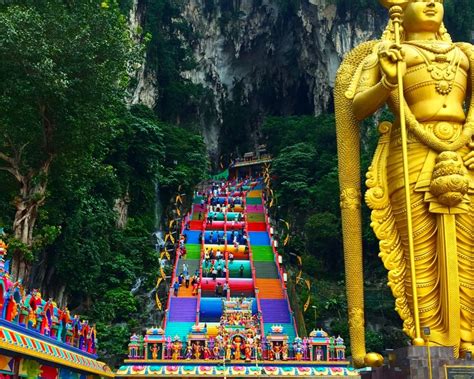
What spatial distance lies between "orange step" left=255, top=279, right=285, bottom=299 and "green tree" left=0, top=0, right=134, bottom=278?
27.0ft

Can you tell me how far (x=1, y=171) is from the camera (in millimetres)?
11234

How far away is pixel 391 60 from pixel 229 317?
9037 millimetres

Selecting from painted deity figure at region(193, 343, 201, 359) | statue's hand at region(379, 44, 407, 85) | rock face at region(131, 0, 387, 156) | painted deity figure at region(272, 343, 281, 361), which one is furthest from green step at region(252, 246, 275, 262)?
statue's hand at region(379, 44, 407, 85)

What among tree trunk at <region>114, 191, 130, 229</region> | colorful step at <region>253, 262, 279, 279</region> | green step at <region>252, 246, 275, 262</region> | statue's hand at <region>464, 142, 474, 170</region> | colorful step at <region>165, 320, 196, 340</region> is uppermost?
tree trunk at <region>114, 191, 130, 229</region>

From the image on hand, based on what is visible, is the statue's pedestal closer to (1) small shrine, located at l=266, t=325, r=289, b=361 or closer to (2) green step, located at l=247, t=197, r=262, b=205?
(1) small shrine, located at l=266, t=325, r=289, b=361

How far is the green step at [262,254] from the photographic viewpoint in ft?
67.1

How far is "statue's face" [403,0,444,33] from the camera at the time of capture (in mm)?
7047

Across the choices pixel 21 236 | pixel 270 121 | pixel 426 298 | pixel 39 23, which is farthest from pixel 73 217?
pixel 270 121

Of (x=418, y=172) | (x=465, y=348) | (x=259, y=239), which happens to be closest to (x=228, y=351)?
(x=465, y=348)

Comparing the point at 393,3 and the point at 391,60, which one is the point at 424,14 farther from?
the point at 391,60

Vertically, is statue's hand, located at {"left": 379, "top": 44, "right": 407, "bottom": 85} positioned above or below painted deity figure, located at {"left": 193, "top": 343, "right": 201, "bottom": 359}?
above

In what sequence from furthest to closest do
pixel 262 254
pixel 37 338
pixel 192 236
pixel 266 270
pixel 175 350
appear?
pixel 192 236 < pixel 262 254 < pixel 266 270 < pixel 175 350 < pixel 37 338

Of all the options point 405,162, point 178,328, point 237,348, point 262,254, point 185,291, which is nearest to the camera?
point 405,162

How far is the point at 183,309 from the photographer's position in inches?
642
